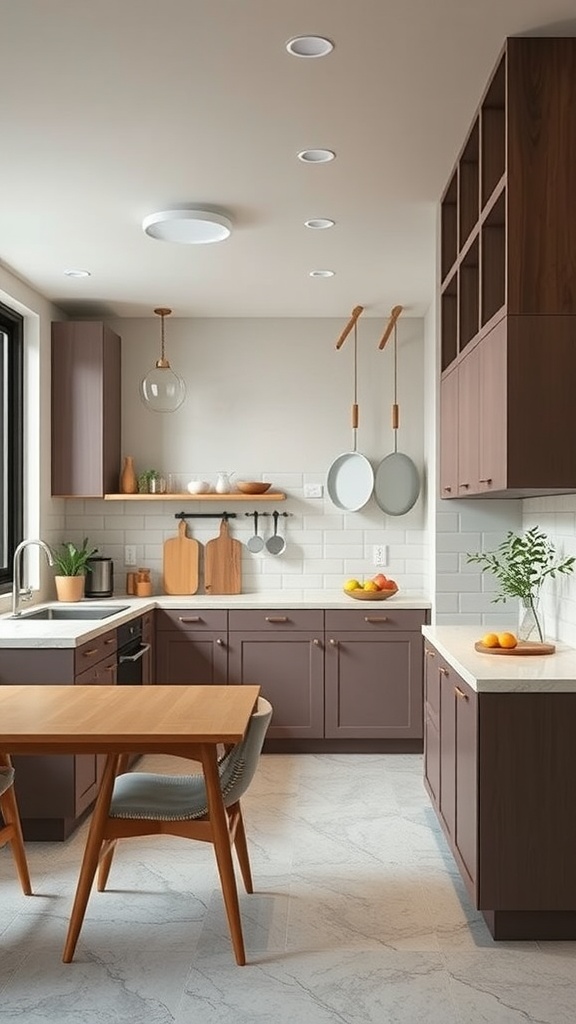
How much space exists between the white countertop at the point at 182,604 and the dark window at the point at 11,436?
45 centimetres

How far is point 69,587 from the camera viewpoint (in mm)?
6293

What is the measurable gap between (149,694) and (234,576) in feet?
10.6

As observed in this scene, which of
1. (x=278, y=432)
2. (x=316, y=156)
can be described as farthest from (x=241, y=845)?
(x=278, y=432)

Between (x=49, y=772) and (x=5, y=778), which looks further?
(x=49, y=772)

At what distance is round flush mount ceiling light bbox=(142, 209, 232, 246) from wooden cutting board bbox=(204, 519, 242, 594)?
94.7 inches

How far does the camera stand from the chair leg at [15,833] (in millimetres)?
3730

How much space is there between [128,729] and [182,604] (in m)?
3.30

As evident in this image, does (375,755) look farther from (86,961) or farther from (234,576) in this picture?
(86,961)

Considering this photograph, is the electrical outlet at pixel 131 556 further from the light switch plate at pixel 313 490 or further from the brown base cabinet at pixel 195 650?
the light switch plate at pixel 313 490

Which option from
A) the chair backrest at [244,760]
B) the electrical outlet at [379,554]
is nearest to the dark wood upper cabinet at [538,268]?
the chair backrest at [244,760]

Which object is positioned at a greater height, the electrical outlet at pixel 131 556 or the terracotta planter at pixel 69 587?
the electrical outlet at pixel 131 556

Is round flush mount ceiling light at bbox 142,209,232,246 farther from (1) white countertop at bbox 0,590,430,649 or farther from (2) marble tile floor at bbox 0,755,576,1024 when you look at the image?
(2) marble tile floor at bbox 0,755,576,1024

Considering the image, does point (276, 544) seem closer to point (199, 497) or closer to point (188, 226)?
point (199, 497)

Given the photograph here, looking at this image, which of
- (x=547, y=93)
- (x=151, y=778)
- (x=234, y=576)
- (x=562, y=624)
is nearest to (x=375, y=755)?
(x=234, y=576)
